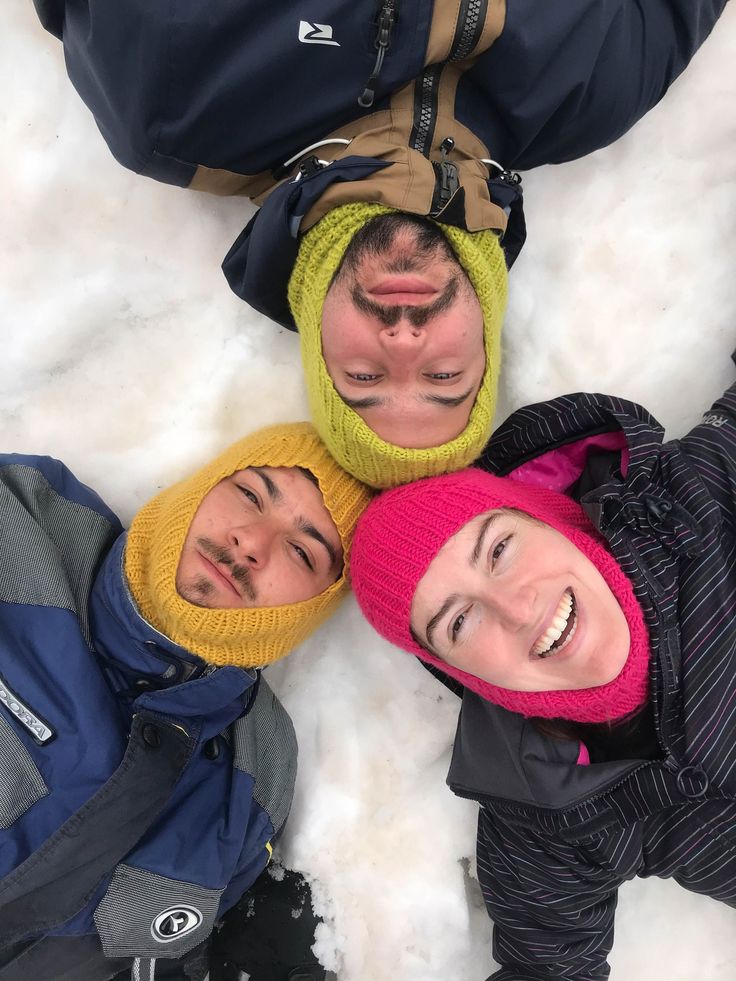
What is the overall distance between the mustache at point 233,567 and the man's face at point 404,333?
1.63 ft

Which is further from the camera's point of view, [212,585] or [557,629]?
[212,585]

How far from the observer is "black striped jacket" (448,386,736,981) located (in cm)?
164

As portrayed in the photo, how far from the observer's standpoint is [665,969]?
210 centimetres

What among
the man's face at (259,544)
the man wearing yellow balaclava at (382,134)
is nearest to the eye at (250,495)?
the man's face at (259,544)

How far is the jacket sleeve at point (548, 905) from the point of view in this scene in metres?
1.79

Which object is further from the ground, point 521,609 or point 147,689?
point 521,609

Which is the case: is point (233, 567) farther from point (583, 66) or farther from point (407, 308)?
point (583, 66)

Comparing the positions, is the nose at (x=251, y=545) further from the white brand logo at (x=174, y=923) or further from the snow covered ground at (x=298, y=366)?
the white brand logo at (x=174, y=923)

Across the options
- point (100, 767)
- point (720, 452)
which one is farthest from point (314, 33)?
point (100, 767)

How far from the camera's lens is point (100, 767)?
173cm

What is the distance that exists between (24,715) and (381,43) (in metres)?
1.84

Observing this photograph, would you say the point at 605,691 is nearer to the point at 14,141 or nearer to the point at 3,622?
the point at 3,622

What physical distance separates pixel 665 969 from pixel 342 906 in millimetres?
1014

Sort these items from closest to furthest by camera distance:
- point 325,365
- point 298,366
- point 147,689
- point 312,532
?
point 325,365
point 312,532
point 147,689
point 298,366
